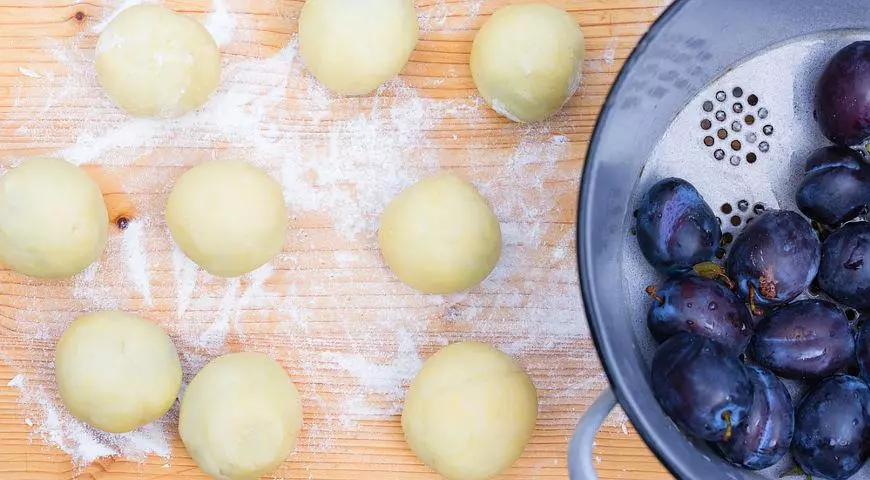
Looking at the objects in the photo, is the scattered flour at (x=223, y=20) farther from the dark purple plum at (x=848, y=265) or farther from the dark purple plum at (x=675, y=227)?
the dark purple plum at (x=848, y=265)

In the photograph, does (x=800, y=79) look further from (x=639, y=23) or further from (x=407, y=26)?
(x=407, y=26)

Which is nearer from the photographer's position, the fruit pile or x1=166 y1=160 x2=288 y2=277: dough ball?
the fruit pile

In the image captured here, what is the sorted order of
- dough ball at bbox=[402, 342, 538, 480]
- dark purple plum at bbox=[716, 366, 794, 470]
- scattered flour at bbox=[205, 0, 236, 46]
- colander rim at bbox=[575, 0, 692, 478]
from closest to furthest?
1. colander rim at bbox=[575, 0, 692, 478]
2. dark purple plum at bbox=[716, 366, 794, 470]
3. dough ball at bbox=[402, 342, 538, 480]
4. scattered flour at bbox=[205, 0, 236, 46]

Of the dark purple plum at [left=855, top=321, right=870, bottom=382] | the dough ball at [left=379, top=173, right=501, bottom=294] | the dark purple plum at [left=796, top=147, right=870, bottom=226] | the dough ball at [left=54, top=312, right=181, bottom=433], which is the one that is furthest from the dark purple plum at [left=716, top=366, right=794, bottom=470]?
the dough ball at [left=54, top=312, right=181, bottom=433]

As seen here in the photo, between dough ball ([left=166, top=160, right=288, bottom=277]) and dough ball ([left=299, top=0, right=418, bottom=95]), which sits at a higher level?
dough ball ([left=299, top=0, right=418, bottom=95])

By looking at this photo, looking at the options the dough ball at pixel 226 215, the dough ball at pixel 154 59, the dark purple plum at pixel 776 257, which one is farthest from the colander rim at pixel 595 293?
the dough ball at pixel 154 59

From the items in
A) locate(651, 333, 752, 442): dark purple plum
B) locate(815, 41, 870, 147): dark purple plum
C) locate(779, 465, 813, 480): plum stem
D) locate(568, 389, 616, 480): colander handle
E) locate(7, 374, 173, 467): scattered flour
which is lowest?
locate(7, 374, 173, 467): scattered flour

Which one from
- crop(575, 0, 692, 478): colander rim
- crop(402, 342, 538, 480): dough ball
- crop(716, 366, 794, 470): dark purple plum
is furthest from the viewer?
crop(402, 342, 538, 480): dough ball

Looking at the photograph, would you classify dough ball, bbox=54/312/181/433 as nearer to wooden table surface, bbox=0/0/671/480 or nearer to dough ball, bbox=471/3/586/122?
wooden table surface, bbox=0/0/671/480

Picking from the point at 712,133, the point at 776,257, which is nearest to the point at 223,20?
the point at 712,133

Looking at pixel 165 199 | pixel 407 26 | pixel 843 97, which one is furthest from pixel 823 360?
pixel 165 199
